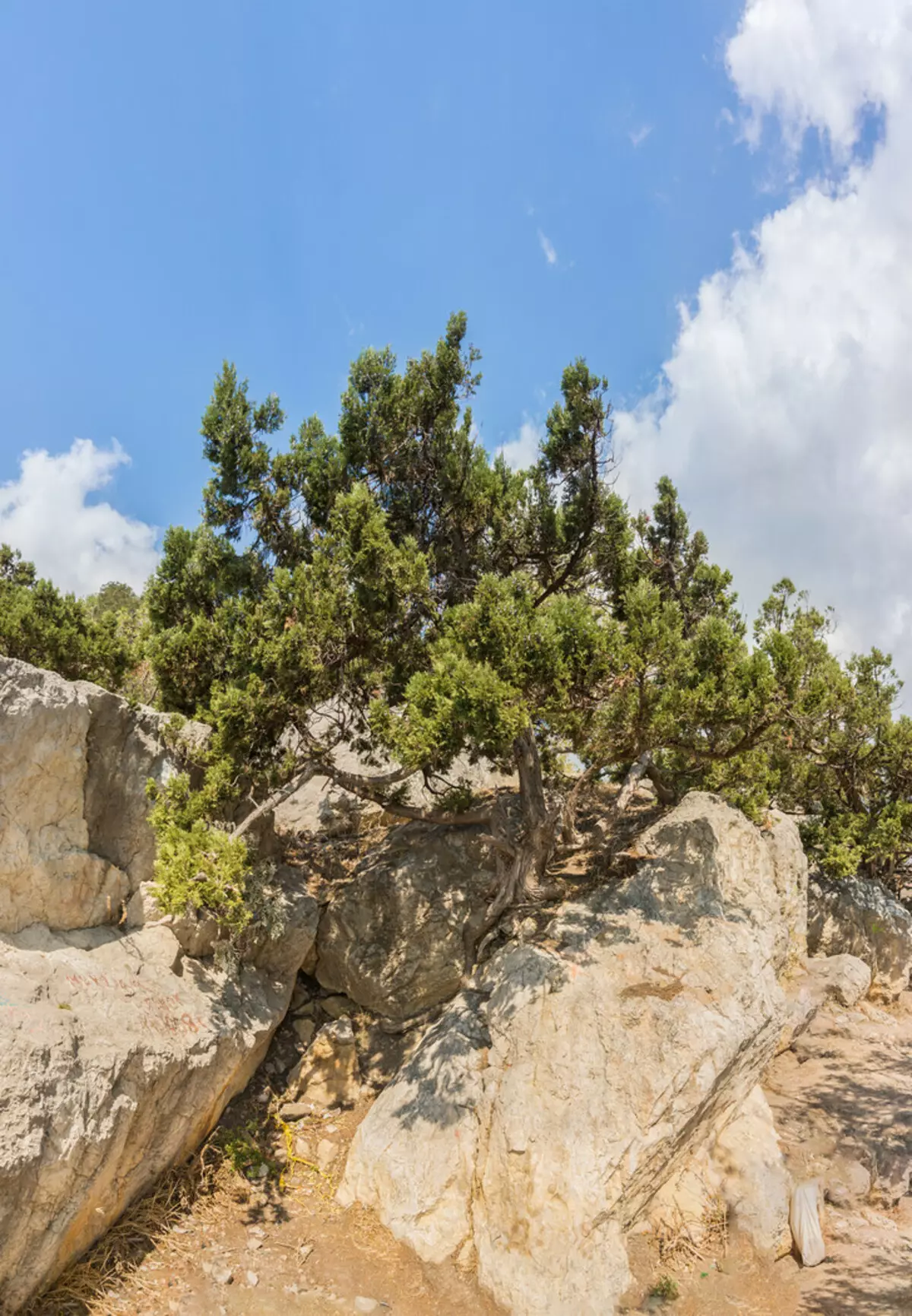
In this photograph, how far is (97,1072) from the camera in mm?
9562

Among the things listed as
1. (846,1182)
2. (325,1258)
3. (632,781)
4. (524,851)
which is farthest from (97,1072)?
(846,1182)

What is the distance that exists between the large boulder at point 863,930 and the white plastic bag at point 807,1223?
10.2 metres

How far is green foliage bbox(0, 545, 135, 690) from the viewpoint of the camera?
17.7 meters

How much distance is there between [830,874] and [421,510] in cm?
1565

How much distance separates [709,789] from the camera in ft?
59.5

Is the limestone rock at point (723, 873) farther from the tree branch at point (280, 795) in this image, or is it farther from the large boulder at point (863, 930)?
the tree branch at point (280, 795)

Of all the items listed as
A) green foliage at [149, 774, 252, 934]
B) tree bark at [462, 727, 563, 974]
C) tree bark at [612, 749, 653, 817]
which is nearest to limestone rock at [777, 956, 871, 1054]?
tree bark at [612, 749, 653, 817]

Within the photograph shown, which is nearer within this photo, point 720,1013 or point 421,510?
point 720,1013

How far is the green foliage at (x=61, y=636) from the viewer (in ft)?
58.0

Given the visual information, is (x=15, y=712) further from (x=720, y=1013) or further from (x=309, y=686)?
(x=720, y=1013)

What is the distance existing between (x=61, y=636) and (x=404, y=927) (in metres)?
11.0

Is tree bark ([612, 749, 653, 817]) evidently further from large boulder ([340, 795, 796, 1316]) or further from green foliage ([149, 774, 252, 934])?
green foliage ([149, 774, 252, 934])

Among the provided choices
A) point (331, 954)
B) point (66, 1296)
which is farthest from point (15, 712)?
point (331, 954)

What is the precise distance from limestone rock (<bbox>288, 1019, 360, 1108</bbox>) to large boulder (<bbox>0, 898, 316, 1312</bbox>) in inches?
49.9
